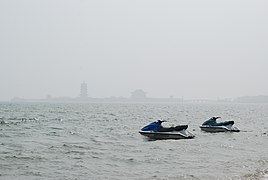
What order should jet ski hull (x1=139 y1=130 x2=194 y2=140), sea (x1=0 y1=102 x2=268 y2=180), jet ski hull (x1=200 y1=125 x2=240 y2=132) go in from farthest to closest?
jet ski hull (x1=200 y1=125 x2=240 y2=132), jet ski hull (x1=139 y1=130 x2=194 y2=140), sea (x1=0 y1=102 x2=268 y2=180)

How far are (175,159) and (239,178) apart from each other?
544 centimetres

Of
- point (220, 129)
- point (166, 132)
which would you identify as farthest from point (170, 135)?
point (220, 129)

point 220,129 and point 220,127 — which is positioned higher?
point 220,127

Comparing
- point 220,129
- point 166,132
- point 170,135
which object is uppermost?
point 166,132

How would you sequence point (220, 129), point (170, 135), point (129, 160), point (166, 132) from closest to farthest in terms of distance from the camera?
point (129, 160) < point (170, 135) < point (166, 132) < point (220, 129)

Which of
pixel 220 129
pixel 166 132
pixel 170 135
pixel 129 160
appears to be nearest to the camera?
pixel 129 160

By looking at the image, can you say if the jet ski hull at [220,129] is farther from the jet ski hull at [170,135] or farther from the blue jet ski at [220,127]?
the jet ski hull at [170,135]

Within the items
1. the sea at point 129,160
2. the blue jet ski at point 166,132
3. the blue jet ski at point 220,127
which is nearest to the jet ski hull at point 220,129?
the blue jet ski at point 220,127

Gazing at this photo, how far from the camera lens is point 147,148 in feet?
82.2

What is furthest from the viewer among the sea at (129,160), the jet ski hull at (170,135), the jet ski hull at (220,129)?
the jet ski hull at (220,129)

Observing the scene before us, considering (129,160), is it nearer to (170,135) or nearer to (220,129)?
(170,135)

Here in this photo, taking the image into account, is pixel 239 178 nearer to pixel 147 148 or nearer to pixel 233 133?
pixel 147 148

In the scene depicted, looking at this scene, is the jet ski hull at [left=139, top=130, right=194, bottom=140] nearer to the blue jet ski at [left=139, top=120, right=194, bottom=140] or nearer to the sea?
the blue jet ski at [left=139, top=120, right=194, bottom=140]

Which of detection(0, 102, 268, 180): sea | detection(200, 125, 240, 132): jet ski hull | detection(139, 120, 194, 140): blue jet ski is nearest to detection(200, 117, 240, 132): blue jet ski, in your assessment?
detection(200, 125, 240, 132): jet ski hull
